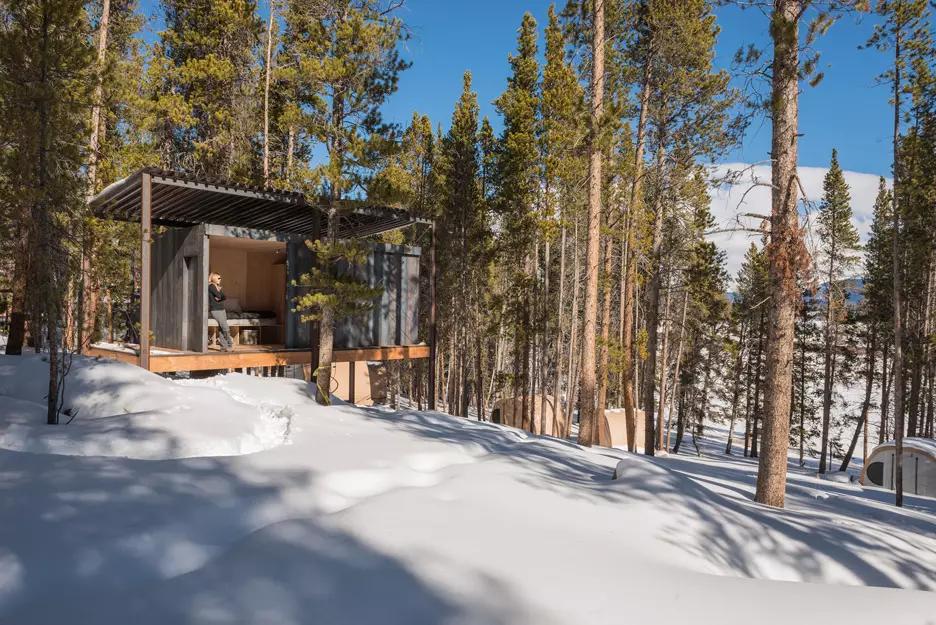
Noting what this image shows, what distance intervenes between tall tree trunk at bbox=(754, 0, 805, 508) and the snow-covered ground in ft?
3.43

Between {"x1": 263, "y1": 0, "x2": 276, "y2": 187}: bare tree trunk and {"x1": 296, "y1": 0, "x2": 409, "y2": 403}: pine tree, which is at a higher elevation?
{"x1": 263, "y1": 0, "x2": 276, "y2": 187}: bare tree trunk

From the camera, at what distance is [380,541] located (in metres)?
3.04

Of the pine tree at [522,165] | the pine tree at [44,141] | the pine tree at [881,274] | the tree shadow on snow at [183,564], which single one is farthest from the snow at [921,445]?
the pine tree at [44,141]

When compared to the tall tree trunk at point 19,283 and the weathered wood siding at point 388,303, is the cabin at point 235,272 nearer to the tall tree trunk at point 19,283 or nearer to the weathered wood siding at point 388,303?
the weathered wood siding at point 388,303

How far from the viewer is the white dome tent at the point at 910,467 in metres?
15.3

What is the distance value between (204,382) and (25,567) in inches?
270

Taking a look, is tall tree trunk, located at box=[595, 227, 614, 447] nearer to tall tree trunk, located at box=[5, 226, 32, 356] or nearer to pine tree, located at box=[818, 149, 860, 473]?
pine tree, located at box=[818, 149, 860, 473]

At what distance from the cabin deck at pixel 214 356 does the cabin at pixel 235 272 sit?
0.7 inches

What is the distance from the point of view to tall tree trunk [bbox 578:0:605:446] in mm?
9430

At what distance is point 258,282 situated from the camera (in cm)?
1384

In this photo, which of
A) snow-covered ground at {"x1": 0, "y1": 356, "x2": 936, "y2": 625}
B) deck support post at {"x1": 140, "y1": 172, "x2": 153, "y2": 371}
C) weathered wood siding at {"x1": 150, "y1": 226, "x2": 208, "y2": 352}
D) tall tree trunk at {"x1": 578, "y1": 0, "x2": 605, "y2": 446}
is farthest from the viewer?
tall tree trunk at {"x1": 578, "y1": 0, "x2": 605, "y2": 446}

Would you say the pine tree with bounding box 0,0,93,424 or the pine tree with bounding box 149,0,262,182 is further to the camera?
the pine tree with bounding box 149,0,262,182

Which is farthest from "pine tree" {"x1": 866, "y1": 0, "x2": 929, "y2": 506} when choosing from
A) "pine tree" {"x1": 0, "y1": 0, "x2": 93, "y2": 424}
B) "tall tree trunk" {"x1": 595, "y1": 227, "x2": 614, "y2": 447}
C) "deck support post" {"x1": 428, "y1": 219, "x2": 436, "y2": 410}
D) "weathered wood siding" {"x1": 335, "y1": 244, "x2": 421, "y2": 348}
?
"pine tree" {"x1": 0, "y1": 0, "x2": 93, "y2": 424}

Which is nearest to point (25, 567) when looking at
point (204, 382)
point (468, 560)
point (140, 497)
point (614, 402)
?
point (140, 497)
